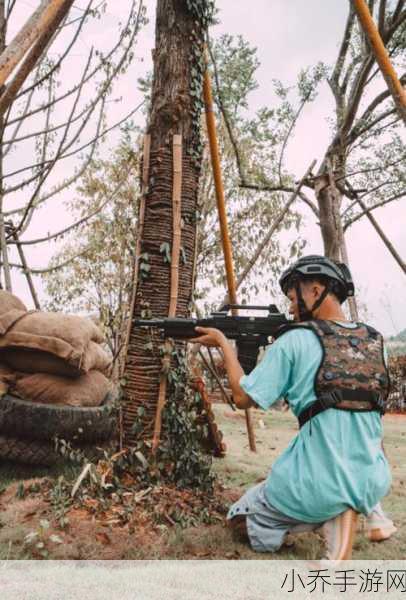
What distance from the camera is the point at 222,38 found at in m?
9.93

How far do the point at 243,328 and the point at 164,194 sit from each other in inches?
41.6

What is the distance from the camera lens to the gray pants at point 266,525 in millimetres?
2446

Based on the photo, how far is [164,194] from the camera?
3.27 meters

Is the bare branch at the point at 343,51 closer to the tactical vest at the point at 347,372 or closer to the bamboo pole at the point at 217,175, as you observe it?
the bamboo pole at the point at 217,175

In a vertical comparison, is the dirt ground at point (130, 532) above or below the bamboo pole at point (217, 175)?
below

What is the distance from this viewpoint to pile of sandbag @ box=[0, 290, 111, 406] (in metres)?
3.75

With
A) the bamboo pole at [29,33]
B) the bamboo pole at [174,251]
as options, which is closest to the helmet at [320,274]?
the bamboo pole at [174,251]

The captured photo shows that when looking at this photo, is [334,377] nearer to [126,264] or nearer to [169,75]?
[169,75]

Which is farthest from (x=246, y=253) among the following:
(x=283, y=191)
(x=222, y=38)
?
(x=222, y=38)

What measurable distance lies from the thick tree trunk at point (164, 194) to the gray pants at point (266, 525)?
791mm

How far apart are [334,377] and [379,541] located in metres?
1.02

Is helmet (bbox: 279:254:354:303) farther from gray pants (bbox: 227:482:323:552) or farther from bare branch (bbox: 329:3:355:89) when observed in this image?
bare branch (bbox: 329:3:355:89)

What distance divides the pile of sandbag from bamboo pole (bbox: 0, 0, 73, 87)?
2.15 metres

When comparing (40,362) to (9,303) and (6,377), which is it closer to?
(6,377)
